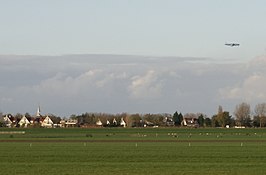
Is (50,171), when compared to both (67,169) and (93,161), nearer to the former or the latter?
(67,169)

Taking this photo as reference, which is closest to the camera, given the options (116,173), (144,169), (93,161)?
(116,173)

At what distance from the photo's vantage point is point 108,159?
2098 inches

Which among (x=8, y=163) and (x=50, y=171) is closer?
(x=50, y=171)

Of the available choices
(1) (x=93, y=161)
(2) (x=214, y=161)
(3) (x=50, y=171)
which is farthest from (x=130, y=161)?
(3) (x=50, y=171)

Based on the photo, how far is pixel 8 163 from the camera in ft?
160

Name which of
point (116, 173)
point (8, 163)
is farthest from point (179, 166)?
point (8, 163)

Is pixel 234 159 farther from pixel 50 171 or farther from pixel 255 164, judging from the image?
pixel 50 171

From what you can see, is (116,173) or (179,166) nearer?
(116,173)

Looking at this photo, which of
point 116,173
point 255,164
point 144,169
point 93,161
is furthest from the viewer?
point 93,161

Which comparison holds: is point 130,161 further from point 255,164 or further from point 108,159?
point 255,164

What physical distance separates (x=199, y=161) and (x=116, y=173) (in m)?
12.4

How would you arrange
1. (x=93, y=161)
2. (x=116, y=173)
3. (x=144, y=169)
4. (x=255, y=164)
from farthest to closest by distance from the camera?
(x=93, y=161)
(x=255, y=164)
(x=144, y=169)
(x=116, y=173)

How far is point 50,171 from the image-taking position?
41.4 metres

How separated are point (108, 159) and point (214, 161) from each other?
312 inches
